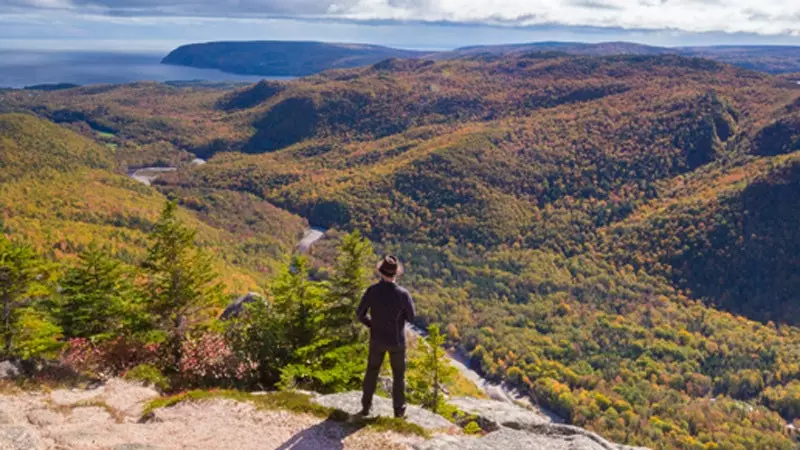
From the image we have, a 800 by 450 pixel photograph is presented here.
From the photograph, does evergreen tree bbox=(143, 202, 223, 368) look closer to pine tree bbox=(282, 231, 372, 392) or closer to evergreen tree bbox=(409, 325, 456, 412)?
pine tree bbox=(282, 231, 372, 392)

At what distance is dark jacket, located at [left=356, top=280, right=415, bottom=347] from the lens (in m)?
13.1

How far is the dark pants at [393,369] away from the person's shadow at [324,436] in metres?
0.73

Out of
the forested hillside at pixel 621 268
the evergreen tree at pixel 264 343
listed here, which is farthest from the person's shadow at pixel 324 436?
the forested hillside at pixel 621 268

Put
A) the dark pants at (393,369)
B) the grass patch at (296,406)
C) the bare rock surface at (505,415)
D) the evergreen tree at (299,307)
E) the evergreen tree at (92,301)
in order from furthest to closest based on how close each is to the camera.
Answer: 1. the evergreen tree at (92,301)
2. the evergreen tree at (299,307)
3. the bare rock surface at (505,415)
4. the grass patch at (296,406)
5. the dark pants at (393,369)

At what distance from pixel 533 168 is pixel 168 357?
184 meters

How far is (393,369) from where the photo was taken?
46.0 ft

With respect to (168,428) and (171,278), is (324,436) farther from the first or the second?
(171,278)

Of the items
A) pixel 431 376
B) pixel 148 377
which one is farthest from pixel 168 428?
pixel 431 376

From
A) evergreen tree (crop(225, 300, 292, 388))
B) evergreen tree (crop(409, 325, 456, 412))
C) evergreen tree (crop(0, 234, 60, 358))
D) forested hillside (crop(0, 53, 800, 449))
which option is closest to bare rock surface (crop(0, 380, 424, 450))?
evergreen tree (crop(0, 234, 60, 358))

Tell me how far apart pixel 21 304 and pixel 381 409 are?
15382 mm

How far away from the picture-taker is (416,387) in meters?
21.1

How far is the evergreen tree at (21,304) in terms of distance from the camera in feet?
62.6

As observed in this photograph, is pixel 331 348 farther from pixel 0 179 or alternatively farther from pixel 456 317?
pixel 0 179

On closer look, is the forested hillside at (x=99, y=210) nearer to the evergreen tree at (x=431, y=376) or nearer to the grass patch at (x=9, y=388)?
the grass patch at (x=9, y=388)
